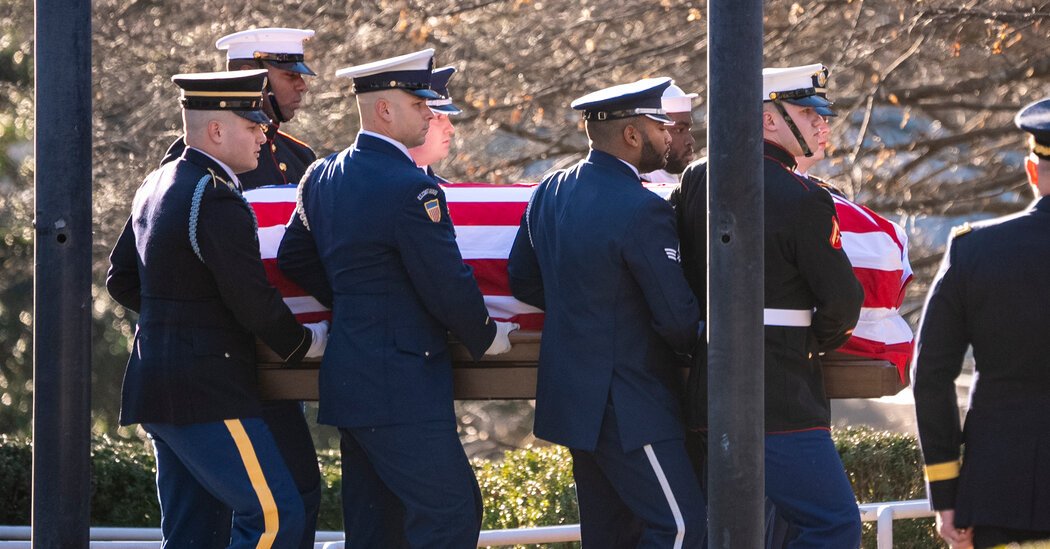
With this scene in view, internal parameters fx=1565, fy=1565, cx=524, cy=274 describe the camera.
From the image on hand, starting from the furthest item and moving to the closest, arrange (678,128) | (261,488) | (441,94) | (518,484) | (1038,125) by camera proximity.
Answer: (518,484)
(678,128)
(441,94)
(261,488)
(1038,125)

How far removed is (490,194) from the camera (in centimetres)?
456

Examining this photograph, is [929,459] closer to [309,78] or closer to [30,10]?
[309,78]

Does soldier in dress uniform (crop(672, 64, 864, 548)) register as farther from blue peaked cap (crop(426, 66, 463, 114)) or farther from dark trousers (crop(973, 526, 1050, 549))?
blue peaked cap (crop(426, 66, 463, 114))

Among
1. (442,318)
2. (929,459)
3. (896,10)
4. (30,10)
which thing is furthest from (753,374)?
(30,10)

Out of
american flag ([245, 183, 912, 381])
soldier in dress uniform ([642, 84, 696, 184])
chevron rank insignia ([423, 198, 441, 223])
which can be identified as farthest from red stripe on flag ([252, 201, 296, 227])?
soldier in dress uniform ([642, 84, 696, 184])

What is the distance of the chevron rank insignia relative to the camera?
397 cm

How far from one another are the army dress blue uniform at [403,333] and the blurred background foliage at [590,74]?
15.9 ft

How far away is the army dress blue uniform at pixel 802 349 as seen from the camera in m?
3.91

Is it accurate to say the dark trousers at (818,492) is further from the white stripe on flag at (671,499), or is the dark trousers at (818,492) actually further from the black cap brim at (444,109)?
the black cap brim at (444,109)

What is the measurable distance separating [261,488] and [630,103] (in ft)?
4.52

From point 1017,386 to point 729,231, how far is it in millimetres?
788

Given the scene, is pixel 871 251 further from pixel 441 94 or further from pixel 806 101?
pixel 441 94

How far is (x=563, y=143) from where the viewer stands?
31.8 ft

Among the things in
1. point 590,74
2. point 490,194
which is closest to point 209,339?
point 490,194
